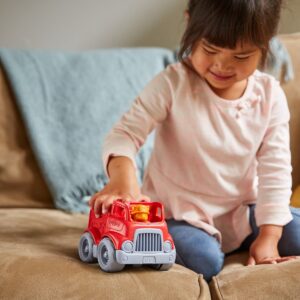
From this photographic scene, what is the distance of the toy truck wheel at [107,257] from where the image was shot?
3.69 ft

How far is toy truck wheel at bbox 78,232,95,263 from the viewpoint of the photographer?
122cm

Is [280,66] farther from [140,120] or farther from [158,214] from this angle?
[158,214]

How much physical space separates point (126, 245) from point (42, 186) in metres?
0.74

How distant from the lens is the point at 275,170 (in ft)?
4.98

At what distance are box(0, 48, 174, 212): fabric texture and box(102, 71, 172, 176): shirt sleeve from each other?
39 cm

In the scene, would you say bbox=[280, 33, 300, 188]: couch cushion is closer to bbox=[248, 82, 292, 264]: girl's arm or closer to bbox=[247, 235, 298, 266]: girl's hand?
bbox=[248, 82, 292, 264]: girl's arm

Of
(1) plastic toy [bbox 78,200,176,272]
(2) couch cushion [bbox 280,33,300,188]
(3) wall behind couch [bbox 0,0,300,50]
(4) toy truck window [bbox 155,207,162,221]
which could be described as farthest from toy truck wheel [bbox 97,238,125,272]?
(3) wall behind couch [bbox 0,0,300,50]

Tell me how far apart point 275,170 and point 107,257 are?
542 millimetres

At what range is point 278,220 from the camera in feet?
4.75

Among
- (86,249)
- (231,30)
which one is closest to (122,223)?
(86,249)

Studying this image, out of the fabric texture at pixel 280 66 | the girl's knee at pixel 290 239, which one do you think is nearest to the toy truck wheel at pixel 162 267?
A: the girl's knee at pixel 290 239

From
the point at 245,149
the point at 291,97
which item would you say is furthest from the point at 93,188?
the point at 291,97

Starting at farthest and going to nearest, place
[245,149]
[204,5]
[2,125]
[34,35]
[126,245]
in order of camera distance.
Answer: [34,35] < [2,125] < [245,149] < [204,5] < [126,245]

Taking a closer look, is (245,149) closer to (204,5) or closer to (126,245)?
(204,5)
